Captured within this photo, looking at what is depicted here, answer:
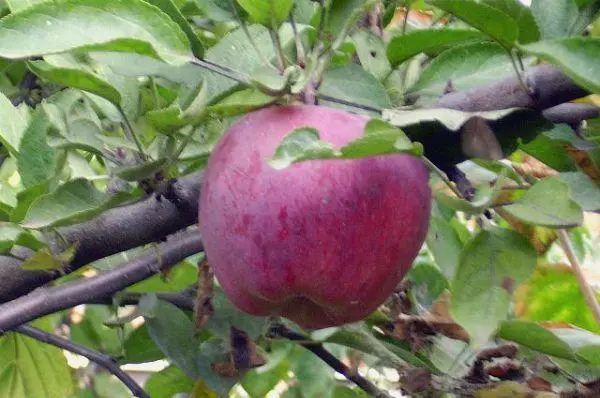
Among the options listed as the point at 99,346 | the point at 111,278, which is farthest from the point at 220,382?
the point at 99,346

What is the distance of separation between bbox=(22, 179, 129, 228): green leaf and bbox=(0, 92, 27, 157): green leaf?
113 mm

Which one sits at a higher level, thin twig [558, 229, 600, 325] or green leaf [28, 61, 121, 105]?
green leaf [28, 61, 121, 105]

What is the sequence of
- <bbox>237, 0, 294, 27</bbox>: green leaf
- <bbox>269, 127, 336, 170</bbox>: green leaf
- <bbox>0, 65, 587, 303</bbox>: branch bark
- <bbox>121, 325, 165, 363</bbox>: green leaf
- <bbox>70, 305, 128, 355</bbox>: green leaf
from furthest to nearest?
1. <bbox>70, 305, 128, 355</bbox>: green leaf
2. <bbox>121, 325, 165, 363</bbox>: green leaf
3. <bbox>0, 65, 587, 303</bbox>: branch bark
4. <bbox>237, 0, 294, 27</bbox>: green leaf
5. <bbox>269, 127, 336, 170</bbox>: green leaf

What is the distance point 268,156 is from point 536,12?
0.80 ft

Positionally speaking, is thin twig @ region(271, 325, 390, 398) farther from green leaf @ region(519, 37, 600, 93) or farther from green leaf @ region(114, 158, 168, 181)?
green leaf @ region(519, 37, 600, 93)

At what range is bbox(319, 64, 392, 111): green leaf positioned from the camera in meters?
0.62

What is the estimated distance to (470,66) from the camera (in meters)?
0.65

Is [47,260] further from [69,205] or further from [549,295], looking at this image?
[549,295]

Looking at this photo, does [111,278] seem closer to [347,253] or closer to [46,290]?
[46,290]

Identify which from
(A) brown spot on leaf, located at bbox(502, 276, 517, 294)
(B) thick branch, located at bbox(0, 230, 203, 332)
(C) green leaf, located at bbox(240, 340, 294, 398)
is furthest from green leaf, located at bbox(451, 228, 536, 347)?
(C) green leaf, located at bbox(240, 340, 294, 398)

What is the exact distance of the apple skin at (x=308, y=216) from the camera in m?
0.53

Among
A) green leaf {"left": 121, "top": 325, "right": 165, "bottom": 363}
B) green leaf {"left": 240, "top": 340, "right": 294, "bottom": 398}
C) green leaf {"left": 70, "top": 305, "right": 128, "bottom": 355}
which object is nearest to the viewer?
green leaf {"left": 121, "top": 325, "right": 165, "bottom": 363}

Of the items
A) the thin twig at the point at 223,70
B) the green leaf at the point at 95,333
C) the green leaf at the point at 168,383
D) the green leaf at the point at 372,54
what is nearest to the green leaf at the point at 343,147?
the thin twig at the point at 223,70

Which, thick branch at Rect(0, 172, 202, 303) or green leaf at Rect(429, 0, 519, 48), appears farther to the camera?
thick branch at Rect(0, 172, 202, 303)
